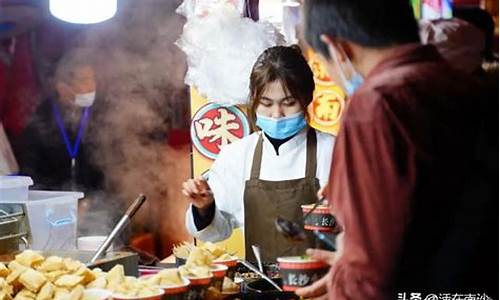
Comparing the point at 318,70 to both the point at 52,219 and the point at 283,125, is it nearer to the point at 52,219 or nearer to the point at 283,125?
the point at 283,125

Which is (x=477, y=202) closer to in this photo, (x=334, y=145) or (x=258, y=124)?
(x=334, y=145)

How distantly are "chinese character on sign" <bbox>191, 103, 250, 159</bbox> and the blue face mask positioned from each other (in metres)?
0.08

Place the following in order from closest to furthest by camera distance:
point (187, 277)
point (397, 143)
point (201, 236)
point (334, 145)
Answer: point (397, 143)
point (334, 145)
point (187, 277)
point (201, 236)

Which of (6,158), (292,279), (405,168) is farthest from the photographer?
(6,158)

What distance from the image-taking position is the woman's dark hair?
2.32 metres

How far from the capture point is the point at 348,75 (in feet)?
7.00

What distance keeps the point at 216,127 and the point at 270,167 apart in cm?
23

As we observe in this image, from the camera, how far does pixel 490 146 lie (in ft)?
6.77

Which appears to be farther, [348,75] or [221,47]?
[221,47]

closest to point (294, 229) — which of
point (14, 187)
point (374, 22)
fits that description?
point (374, 22)

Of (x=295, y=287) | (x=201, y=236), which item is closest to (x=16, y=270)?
(x=201, y=236)

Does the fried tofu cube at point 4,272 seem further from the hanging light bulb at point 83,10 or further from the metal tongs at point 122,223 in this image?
the hanging light bulb at point 83,10

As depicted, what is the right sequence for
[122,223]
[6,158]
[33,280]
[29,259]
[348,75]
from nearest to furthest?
1. [348,75]
2. [33,280]
3. [29,259]
4. [122,223]
5. [6,158]

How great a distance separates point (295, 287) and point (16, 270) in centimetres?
94
